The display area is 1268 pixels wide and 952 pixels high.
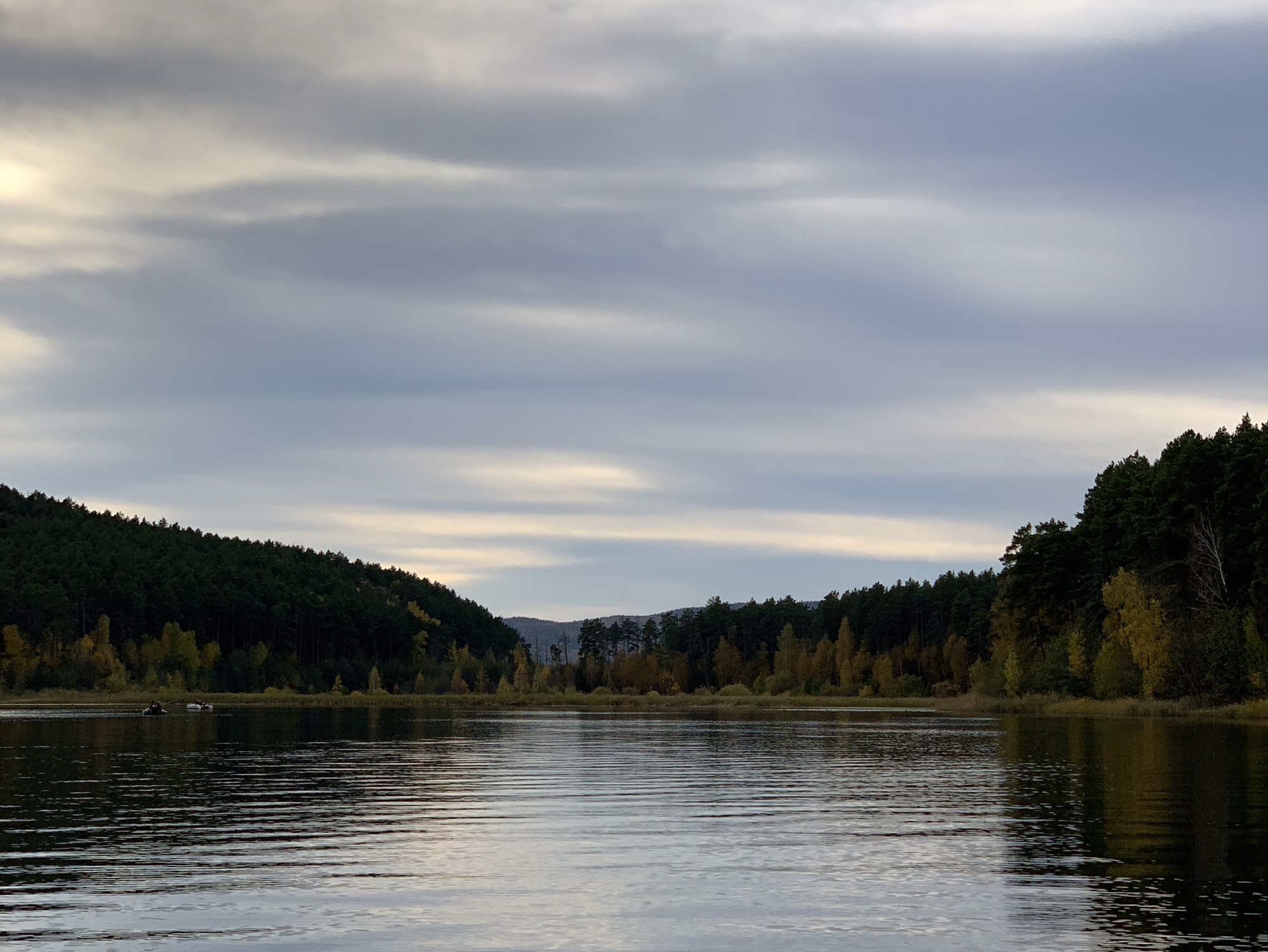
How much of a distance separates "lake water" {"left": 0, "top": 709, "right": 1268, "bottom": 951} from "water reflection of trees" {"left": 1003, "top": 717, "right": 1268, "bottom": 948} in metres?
0.11

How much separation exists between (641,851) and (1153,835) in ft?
39.4

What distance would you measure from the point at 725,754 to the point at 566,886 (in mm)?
42422

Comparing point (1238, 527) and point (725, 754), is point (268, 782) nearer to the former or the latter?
point (725, 754)

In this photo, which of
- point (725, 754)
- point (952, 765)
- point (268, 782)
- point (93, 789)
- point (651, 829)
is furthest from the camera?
point (725, 754)

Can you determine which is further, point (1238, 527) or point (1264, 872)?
point (1238, 527)

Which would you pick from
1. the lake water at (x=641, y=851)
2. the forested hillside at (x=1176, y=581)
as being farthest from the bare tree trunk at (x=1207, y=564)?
the lake water at (x=641, y=851)

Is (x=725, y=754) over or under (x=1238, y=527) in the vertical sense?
under

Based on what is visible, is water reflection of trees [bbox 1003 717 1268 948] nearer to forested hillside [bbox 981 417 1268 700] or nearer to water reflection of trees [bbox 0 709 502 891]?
water reflection of trees [bbox 0 709 502 891]

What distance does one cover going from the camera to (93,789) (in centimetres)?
4778

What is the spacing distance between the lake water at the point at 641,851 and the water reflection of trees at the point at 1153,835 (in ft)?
0.37

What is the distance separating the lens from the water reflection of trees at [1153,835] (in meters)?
23.5

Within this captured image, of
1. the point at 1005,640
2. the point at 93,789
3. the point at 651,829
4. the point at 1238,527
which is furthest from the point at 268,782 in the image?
the point at 1005,640

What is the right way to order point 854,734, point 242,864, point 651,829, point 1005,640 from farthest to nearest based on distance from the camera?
1. point 1005,640
2. point 854,734
3. point 651,829
4. point 242,864

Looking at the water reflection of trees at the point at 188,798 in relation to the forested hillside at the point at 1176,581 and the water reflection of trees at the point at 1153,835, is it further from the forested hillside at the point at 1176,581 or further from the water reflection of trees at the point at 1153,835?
the forested hillside at the point at 1176,581
